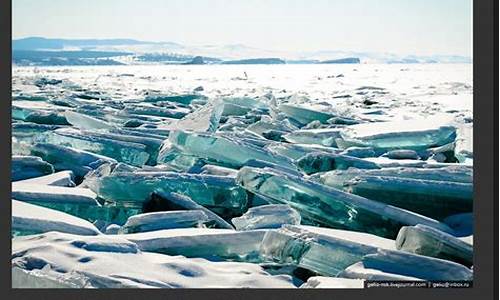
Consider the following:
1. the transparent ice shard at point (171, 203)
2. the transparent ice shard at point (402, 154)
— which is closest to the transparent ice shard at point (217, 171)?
the transparent ice shard at point (171, 203)

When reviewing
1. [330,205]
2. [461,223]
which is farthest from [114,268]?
[461,223]

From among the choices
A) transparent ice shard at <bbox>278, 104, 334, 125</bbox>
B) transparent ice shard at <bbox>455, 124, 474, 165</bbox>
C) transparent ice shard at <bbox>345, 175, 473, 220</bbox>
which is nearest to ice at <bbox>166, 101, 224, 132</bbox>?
transparent ice shard at <bbox>278, 104, 334, 125</bbox>

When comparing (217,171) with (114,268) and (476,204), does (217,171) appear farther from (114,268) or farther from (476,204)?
(476,204)

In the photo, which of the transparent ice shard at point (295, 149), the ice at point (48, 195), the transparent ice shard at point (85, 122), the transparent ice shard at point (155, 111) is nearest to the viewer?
the ice at point (48, 195)

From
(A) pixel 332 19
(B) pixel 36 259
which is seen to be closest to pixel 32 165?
(B) pixel 36 259

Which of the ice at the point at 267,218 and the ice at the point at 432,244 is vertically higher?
the ice at the point at 267,218

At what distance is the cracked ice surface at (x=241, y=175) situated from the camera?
206 centimetres

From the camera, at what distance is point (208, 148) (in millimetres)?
2496

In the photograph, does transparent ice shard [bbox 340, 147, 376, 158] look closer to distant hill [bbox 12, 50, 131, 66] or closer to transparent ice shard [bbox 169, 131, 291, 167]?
transparent ice shard [bbox 169, 131, 291, 167]

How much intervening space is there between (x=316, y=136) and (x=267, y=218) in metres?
0.61

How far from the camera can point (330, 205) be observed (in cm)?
224

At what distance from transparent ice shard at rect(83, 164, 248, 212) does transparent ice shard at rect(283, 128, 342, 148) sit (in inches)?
17.8

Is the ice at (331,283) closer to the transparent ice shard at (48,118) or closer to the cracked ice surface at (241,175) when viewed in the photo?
the cracked ice surface at (241,175)

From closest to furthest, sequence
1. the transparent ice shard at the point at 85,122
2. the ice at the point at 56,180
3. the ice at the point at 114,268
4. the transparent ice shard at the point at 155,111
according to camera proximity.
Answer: the ice at the point at 114,268 → the ice at the point at 56,180 → the transparent ice shard at the point at 85,122 → the transparent ice shard at the point at 155,111
